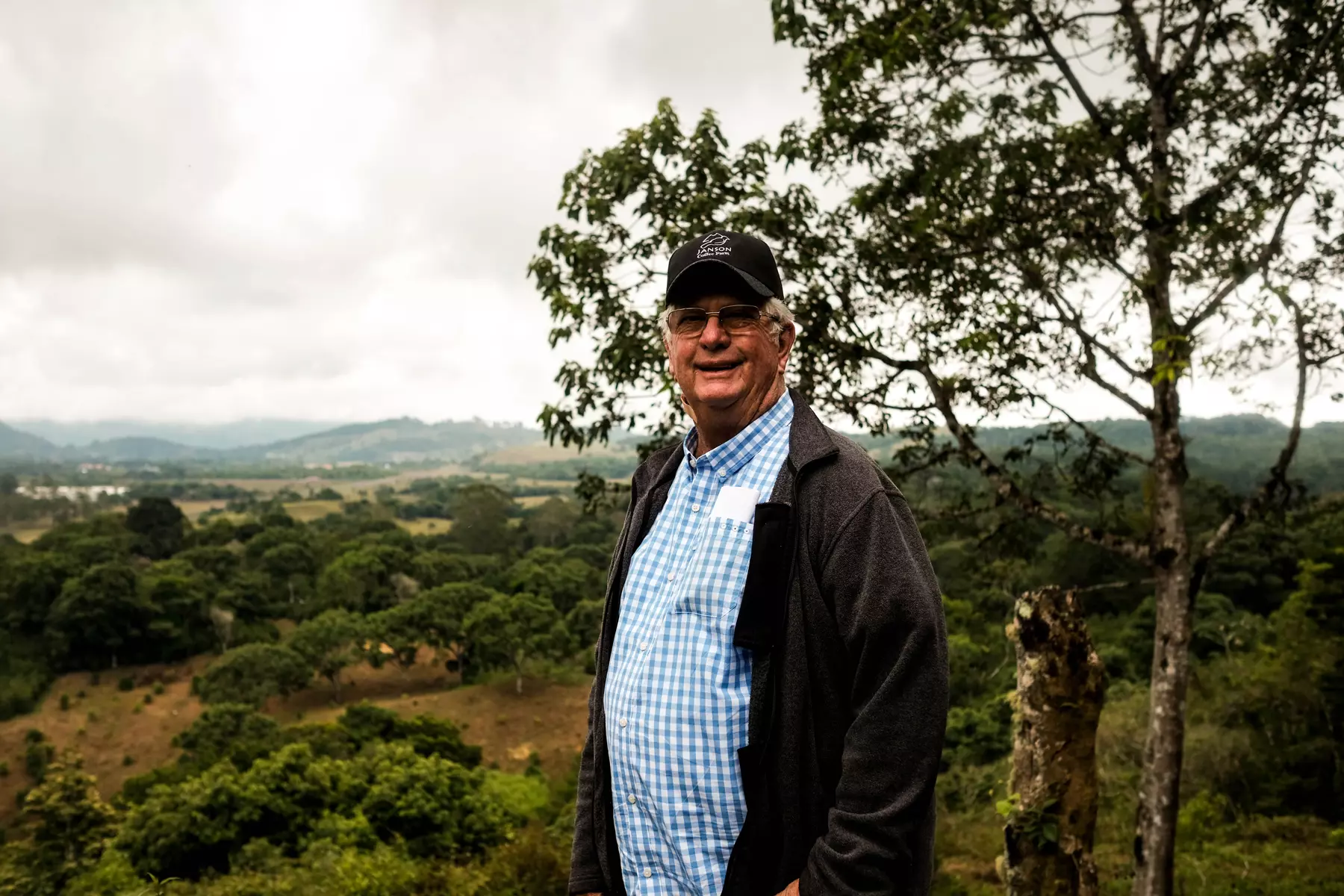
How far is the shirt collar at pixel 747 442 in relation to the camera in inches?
72.8

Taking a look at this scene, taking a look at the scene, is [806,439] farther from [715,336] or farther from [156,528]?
[156,528]

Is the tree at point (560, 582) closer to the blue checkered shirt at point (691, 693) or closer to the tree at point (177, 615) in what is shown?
the tree at point (177, 615)

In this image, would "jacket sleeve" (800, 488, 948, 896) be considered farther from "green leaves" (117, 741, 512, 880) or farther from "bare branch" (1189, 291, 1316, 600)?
"green leaves" (117, 741, 512, 880)

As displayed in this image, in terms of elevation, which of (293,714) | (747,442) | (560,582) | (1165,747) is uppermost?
(747,442)

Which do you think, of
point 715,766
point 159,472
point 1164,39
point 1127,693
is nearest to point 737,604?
point 715,766

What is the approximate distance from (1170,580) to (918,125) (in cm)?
354

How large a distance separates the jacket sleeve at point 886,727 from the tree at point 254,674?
127ft

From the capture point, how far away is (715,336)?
1832 millimetres

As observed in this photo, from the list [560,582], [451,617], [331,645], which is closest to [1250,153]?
[451,617]

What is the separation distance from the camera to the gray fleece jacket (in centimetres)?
149

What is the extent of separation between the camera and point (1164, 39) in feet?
17.7

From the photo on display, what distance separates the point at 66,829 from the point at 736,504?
88.5 ft

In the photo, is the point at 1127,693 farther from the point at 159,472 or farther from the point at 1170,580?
the point at 159,472

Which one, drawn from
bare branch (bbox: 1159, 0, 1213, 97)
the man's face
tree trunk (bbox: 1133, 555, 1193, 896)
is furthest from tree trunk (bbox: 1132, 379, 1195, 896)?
the man's face
